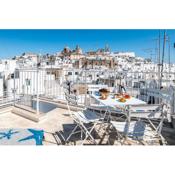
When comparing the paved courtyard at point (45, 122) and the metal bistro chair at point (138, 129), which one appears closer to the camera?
the metal bistro chair at point (138, 129)

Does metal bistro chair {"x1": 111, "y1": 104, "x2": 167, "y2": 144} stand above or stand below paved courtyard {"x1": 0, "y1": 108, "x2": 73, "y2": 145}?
above

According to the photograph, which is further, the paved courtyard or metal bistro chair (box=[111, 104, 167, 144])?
the paved courtyard

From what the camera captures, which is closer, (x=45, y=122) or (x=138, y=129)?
(x=138, y=129)

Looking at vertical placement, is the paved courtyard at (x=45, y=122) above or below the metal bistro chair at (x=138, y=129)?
below

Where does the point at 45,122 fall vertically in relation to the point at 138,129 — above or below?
below
